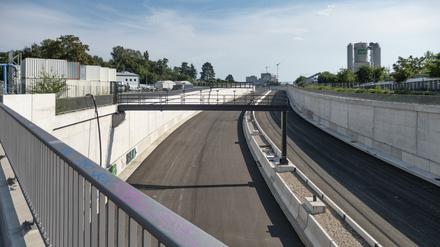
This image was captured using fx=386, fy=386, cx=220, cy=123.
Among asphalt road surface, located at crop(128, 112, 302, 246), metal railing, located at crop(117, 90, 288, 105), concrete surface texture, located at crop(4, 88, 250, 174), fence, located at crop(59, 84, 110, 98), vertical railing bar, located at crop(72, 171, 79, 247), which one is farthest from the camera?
metal railing, located at crop(117, 90, 288, 105)

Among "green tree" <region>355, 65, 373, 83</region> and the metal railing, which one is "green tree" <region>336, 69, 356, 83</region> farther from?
the metal railing

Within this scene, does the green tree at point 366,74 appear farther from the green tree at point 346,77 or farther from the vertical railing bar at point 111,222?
the vertical railing bar at point 111,222

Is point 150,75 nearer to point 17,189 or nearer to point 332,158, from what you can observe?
point 332,158

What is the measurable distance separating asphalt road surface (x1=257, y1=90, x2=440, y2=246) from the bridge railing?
1847 cm

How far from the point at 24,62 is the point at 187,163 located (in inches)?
1084

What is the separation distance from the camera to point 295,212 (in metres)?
23.5

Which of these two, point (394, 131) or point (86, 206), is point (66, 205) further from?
point (394, 131)

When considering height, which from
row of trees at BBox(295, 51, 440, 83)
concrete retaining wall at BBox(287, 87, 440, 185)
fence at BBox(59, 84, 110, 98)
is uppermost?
row of trees at BBox(295, 51, 440, 83)

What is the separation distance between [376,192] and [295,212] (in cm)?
890

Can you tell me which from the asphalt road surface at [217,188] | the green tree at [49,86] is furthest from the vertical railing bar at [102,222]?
the green tree at [49,86]

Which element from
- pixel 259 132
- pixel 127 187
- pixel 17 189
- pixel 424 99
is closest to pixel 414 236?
pixel 424 99

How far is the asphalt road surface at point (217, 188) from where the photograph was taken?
72.7 ft

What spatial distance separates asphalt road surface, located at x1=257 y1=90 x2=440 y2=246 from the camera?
70.0 ft

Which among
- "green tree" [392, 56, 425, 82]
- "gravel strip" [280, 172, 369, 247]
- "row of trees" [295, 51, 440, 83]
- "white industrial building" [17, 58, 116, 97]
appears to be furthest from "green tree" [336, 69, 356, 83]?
"gravel strip" [280, 172, 369, 247]
